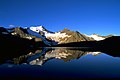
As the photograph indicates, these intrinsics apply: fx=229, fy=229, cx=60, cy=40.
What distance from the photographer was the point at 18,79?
82.9ft

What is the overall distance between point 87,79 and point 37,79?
5.57 m

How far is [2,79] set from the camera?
81.4 feet

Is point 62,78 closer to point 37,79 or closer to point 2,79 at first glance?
point 37,79

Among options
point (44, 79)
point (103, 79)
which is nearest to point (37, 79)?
point (44, 79)

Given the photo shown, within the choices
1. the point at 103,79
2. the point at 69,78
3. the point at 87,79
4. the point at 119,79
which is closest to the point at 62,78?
the point at 69,78

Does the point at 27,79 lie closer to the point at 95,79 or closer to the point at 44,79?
the point at 44,79

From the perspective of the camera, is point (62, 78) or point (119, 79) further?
point (62, 78)

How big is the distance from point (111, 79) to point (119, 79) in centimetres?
88

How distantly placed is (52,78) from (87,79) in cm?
404

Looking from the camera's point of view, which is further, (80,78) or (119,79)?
(80,78)

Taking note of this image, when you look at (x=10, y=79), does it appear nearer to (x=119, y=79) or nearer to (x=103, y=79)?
(x=103, y=79)

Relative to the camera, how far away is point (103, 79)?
2531 centimetres

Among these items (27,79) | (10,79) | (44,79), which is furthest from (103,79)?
(10,79)

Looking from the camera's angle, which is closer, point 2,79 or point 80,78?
point 2,79
